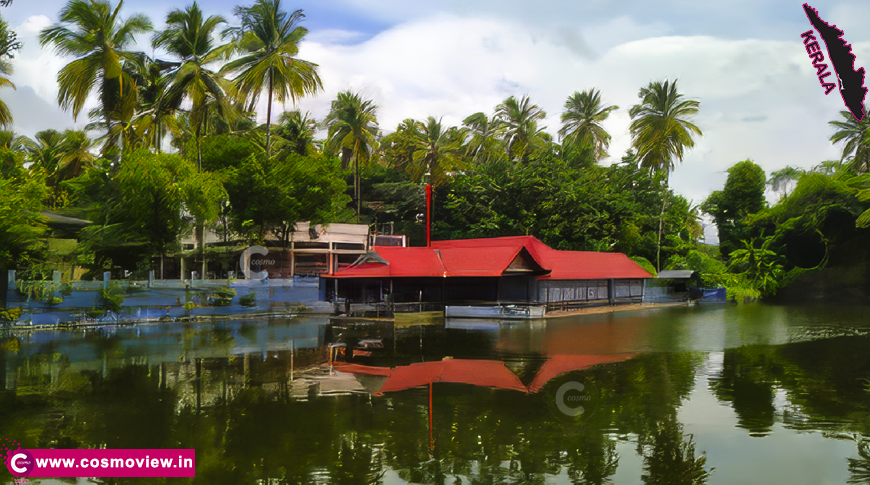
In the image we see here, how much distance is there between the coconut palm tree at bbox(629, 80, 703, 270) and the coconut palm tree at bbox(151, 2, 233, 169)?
31051 mm

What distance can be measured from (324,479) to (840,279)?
4440 centimetres

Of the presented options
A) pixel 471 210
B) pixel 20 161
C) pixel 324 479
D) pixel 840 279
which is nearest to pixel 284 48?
pixel 20 161

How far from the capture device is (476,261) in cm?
2811

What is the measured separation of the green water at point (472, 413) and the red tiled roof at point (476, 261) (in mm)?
8055

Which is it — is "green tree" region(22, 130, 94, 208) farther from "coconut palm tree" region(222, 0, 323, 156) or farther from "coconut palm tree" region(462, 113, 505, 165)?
"coconut palm tree" region(462, 113, 505, 165)

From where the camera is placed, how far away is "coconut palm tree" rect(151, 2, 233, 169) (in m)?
27.1

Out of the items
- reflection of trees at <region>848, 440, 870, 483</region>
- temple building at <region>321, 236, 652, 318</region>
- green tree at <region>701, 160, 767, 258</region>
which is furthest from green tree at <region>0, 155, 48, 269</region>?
green tree at <region>701, 160, 767, 258</region>

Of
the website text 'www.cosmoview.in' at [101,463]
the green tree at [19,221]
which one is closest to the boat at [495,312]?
the green tree at [19,221]

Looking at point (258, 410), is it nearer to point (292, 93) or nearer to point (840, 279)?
point (292, 93)

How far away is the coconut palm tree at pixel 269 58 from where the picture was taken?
97.3ft

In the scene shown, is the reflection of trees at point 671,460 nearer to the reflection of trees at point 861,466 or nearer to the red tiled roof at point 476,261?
the reflection of trees at point 861,466

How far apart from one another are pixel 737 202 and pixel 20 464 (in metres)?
50.4

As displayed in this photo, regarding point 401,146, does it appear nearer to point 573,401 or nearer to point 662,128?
point 662,128

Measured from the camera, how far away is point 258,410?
34.2ft
